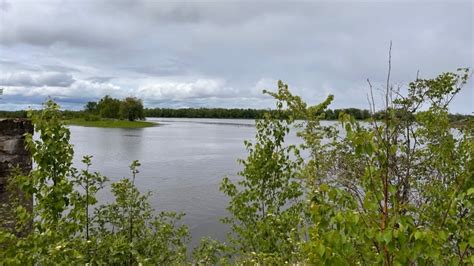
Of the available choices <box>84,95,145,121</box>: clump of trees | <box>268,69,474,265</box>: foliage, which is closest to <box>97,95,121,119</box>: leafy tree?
<box>84,95,145,121</box>: clump of trees

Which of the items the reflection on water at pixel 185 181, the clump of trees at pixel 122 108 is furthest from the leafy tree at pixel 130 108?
the reflection on water at pixel 185 181

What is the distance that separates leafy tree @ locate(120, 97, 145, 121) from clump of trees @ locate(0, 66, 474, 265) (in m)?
93.7

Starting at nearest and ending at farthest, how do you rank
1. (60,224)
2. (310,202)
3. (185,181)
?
(310,202) < (60,224) < (185,181)

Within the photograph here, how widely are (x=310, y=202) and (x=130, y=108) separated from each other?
97.9m

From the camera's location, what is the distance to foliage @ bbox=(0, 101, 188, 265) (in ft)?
11.6

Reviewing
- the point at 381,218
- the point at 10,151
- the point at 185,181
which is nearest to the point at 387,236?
the point at 381,218

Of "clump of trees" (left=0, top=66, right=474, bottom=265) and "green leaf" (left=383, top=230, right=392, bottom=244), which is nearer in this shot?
"green leaf" (left=383, top=230, right=392, bottom=244)

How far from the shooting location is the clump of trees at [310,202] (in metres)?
2.28

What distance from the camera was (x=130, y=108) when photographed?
96.8 m

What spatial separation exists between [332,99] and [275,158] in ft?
3.90

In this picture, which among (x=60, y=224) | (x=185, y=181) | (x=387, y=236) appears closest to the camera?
(x=387, y=236)

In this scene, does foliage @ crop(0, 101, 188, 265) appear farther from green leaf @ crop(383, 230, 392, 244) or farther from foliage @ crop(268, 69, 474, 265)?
green leaf @ crop(383, 230, 392, 244)

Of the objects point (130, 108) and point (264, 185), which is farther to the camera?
point (130, 108)

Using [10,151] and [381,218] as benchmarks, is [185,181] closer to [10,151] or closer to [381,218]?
[10,151]
